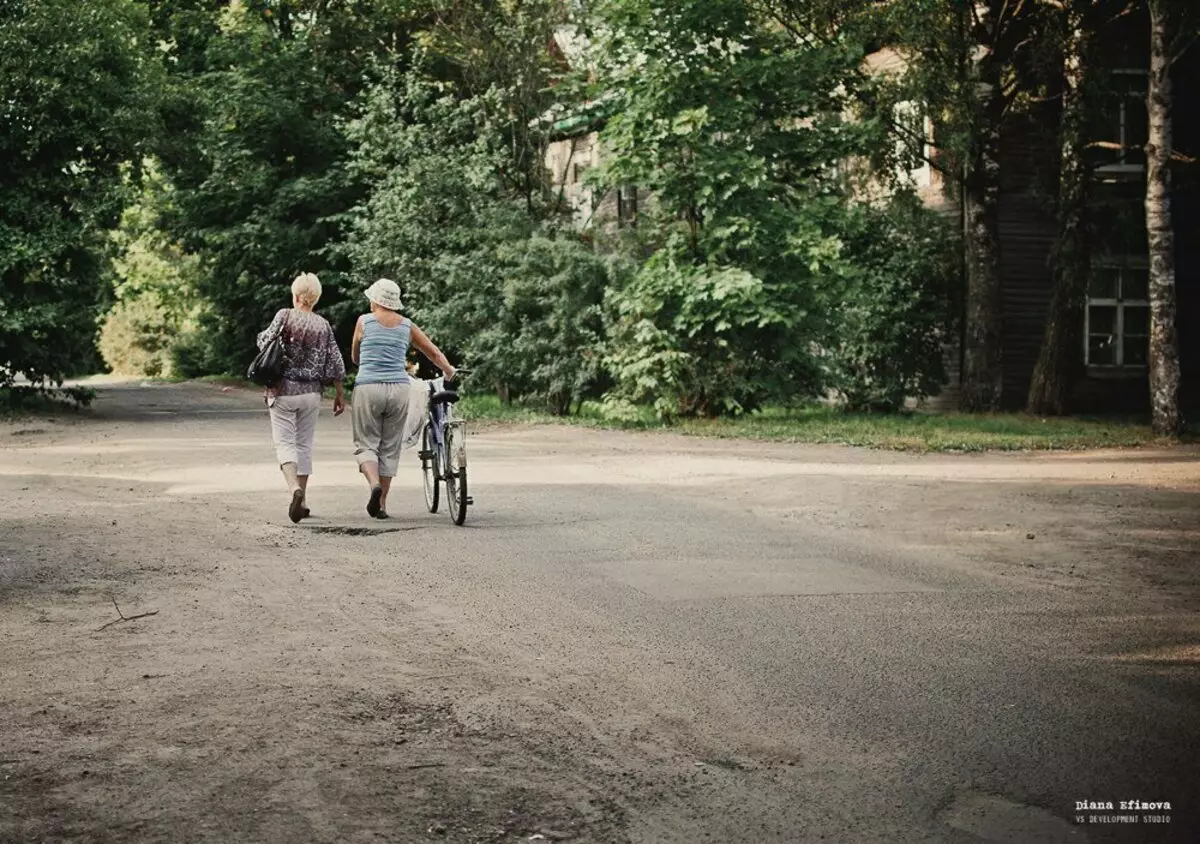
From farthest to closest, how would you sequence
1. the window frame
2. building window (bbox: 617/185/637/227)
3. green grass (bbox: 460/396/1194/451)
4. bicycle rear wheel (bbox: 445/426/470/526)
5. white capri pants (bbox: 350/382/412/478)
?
the window frame < building window (bbox: 617/185/637/227) < green grass (bbox: 460/396/1194/451) < white capri pants (bbox: 350/382/412/478) < bicycle rear wheel (bbox: 445/426/470/526)

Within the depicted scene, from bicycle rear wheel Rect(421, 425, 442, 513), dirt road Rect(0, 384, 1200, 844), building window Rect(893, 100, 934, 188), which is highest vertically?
building window Rect(893, 100, 934, 188)

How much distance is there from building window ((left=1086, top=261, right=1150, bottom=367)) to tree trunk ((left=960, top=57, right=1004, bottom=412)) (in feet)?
14.1

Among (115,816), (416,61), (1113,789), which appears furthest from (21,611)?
(416,61)

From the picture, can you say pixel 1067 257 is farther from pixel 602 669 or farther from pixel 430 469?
pixel 602 669

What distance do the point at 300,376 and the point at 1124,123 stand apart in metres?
23.6

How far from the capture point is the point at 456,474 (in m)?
12.7

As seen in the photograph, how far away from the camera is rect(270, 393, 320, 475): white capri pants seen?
42.4 ft

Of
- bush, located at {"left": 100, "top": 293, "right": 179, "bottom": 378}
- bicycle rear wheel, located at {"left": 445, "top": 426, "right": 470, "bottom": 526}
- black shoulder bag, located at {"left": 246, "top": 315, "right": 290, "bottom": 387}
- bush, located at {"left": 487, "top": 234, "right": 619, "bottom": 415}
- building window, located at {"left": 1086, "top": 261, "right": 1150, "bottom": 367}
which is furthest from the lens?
bush, located at {"left": 100, "top": 293, "right": 179, "bottom": 378}

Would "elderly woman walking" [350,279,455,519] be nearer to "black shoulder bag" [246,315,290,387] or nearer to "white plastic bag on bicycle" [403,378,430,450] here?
"white plastic bag on bicycle" [403,378,430,450]

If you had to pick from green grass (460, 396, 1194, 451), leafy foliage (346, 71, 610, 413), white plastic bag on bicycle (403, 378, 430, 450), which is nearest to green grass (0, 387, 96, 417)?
leafy foliage (346, 71, 610, 413)

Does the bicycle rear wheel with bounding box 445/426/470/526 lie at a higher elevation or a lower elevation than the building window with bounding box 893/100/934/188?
lower

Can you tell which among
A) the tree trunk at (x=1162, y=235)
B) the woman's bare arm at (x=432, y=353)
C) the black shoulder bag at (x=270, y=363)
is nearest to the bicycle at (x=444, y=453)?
the woman's bare arm at (x=432, y=353)

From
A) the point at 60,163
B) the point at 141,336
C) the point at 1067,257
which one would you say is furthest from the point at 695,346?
the point at 141,336

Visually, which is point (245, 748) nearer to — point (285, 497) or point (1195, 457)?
point (285, 497)
